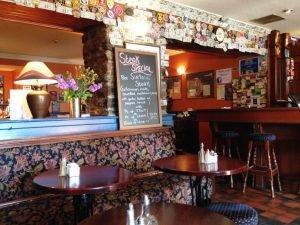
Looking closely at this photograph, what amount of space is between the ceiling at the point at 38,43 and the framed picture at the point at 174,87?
101 inches

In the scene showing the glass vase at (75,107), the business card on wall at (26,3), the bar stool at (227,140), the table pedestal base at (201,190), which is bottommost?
the table pedestal base at (201,190)

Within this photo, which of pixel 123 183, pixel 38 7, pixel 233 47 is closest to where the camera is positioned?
pixel 123 183

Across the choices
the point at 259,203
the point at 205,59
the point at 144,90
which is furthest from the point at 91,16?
the point at 205,59

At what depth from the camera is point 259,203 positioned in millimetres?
3871

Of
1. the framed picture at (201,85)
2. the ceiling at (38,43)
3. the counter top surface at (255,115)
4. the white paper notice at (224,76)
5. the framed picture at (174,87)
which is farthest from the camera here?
the framed picture at (174,87)

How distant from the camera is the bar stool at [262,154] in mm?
4164

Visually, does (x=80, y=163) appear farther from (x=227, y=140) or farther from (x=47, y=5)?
(x=227, y=140)

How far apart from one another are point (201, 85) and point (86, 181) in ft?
18.4

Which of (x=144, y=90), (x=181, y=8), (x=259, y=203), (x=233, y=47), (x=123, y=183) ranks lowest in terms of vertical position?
(x=259, y=203)

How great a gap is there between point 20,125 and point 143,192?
4.39ft

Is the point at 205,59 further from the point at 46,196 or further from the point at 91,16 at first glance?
the point at 46,196

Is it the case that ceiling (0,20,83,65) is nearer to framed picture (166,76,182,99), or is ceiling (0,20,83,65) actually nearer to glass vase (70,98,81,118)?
framed picture (166,76,182,99)

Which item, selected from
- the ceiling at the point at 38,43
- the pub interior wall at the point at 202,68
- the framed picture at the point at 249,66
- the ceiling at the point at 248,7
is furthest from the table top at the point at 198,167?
the ceiling at the point at 38,43

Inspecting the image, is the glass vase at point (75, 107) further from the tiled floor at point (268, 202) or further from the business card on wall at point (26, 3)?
the tiled floor at point (268, 202)
